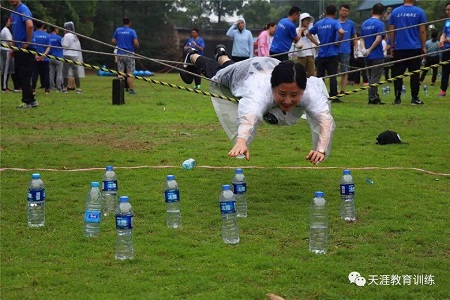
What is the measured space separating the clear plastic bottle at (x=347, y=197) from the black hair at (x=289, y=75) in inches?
41.0

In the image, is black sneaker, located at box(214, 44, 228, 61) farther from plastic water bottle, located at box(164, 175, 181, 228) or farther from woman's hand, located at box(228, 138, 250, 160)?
plastic water bottle, located at box(164, 175, 181, 228)

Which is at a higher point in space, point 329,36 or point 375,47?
point 329,36

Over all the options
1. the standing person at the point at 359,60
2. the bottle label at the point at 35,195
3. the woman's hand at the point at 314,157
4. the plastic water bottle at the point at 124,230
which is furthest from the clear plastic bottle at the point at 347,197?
the standing person at the point at 359,60

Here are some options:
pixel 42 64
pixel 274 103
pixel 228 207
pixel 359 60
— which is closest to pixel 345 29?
pixel 359 60

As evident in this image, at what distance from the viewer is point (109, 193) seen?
753cm

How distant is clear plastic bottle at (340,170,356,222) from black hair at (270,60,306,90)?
3.42ft

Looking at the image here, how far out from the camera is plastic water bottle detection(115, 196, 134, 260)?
6.02 metres

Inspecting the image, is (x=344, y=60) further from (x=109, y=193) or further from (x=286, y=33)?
(x=109, y=193)

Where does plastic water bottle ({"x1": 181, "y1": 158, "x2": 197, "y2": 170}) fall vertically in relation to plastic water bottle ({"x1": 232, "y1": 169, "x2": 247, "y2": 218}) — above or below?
above

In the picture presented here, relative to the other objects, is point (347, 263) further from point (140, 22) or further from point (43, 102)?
point (140, 22)

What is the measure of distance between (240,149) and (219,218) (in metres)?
0.70

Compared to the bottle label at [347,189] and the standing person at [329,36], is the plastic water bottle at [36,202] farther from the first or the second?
the standing person at [329,36]

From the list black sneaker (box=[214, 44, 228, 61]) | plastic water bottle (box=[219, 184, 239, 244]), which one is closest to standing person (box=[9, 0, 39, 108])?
black sneaker (box=[214, 44, 228, 61])

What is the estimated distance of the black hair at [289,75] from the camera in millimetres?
7574
